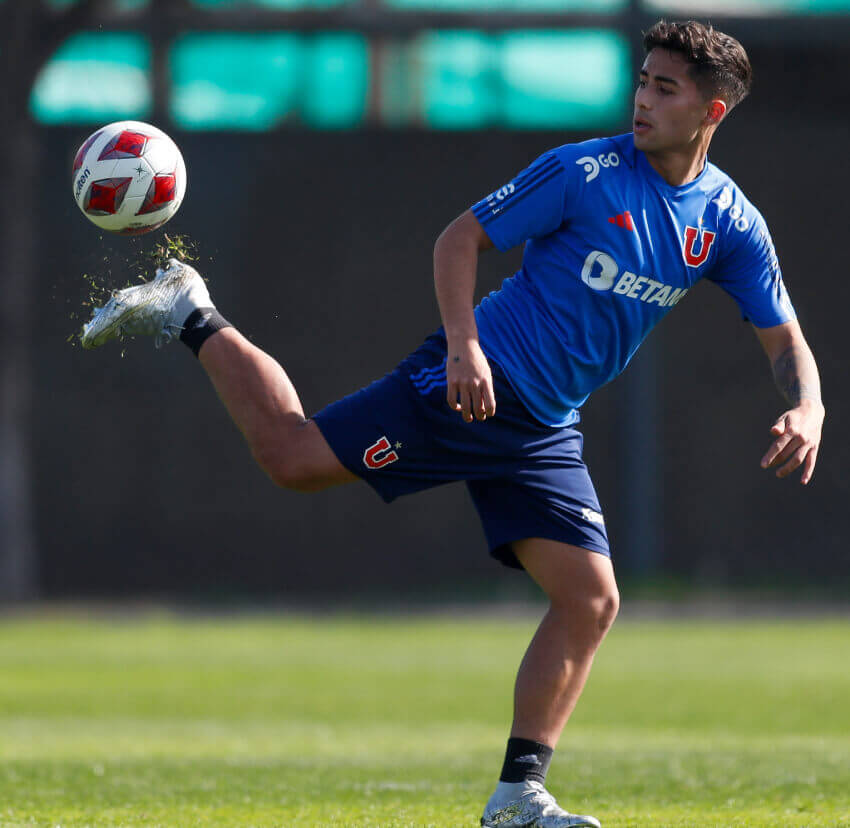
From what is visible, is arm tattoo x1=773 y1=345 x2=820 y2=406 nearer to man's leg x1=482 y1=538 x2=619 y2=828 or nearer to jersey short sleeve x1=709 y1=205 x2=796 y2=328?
jersey short sleeve x1=709 y1=205 x2=796 y2=328

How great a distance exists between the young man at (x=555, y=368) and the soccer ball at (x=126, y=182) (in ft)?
2.21

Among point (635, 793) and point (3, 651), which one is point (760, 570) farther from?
point (635, 793)

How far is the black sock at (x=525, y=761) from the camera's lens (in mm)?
4902

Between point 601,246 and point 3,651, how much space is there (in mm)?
10873

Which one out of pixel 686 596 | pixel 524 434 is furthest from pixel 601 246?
pixel 686 596

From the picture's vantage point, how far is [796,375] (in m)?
5.19

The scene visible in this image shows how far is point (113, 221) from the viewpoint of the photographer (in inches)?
216

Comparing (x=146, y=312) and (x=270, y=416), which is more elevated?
(x=146, y=312)

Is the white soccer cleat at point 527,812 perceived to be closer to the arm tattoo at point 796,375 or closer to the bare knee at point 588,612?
the bare knee at point 588,612

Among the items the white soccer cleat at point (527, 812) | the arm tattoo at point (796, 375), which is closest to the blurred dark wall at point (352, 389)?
the arm tattoo at point (796, 375)

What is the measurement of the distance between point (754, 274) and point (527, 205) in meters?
0.88

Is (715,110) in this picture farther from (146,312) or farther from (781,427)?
(146,312)

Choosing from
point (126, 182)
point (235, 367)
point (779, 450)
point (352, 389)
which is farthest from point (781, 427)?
point (352, 389)

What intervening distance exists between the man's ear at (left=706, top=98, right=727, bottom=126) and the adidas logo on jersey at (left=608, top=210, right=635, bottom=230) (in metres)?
0.41
